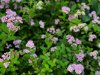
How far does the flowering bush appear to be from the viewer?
213cm

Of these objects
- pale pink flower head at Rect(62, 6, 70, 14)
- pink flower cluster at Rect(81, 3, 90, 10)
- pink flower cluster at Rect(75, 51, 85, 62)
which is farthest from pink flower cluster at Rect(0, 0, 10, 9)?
pink flower cluster at Rect(75, 51, 85, 62)

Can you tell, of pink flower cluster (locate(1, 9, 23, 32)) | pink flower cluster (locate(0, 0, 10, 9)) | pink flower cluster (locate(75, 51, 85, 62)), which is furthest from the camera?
pink flower cluster (locate(0, 0, 10, 9))

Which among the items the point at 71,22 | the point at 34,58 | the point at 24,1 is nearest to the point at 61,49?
the point at 34,58

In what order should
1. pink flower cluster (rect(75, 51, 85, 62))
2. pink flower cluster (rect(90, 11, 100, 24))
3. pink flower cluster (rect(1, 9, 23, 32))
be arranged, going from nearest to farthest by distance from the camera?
1. pink flower cluster (rect(75, 51, 85, 62))
2. pink flower cluster (rect(1, 9, 23, 32))
3. pink flower cluster (rect(90, 11, 100, 24))

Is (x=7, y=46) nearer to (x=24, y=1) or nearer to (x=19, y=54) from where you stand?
(x=19, y=54)

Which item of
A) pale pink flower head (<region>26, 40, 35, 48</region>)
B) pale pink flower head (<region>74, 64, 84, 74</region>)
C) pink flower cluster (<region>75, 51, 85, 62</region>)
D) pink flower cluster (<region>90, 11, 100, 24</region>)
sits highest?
pink flower cluster (<region>90, 11, 100, 24</region>)

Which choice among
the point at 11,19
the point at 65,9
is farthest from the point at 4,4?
the point at 65,9

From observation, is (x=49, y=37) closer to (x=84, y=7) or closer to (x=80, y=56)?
(x=80, y=56)

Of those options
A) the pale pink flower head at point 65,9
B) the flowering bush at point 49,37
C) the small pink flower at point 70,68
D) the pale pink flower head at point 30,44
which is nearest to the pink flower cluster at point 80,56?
the flowering bush at point 49,37

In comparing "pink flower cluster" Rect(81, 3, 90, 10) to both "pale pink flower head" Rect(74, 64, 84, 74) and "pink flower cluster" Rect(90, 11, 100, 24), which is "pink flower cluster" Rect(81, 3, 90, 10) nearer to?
"pink flower cluster" Rect(90, 11, 100, 24)

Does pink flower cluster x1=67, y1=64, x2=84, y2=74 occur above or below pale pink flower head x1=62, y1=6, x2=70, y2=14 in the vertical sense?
below

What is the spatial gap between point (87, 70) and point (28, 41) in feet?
1.59

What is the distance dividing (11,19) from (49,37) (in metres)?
0.32

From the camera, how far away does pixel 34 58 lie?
2.15 metres
